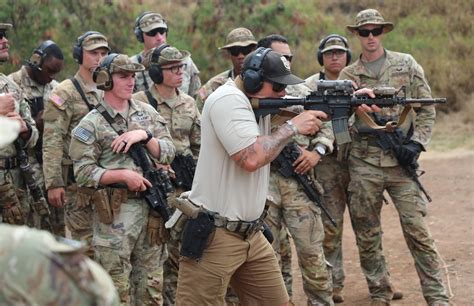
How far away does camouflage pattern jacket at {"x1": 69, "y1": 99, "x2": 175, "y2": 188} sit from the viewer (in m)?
6.29

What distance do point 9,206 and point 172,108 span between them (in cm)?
147

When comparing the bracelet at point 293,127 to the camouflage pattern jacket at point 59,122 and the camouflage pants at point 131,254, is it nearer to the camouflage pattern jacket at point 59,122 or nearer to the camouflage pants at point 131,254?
the camouflage pants at point 131,254

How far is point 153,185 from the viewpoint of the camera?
21.1 ft

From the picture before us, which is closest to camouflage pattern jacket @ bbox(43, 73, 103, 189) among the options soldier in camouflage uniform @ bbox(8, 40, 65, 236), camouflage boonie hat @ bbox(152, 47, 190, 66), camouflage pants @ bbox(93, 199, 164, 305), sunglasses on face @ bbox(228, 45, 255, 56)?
camouflage boonie hat @ bbox(152, 47, 190, 66)

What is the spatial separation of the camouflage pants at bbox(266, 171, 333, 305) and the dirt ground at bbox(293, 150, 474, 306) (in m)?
0.98

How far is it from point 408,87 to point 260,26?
1070cm

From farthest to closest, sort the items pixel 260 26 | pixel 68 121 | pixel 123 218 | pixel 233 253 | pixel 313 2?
pixel 313 2, pixel 260 26, pixel 68 121, pixel 123 218, pixel 233 253

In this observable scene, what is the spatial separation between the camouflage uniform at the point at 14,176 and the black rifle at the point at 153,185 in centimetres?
137

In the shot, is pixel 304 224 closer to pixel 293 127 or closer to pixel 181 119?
pixel 181 119

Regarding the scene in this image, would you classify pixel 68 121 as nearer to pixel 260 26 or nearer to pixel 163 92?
pixel 163 92

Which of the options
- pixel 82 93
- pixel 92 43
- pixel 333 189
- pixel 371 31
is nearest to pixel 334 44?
pixel 371 31

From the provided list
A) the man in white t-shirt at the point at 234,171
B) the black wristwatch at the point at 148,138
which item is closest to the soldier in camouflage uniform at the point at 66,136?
the black wristwatch at the point at 148,138

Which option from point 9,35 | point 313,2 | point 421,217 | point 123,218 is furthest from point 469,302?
point 313,2

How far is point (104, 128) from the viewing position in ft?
20.9
